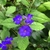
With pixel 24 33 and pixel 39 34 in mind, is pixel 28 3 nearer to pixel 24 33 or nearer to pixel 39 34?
pixel 39 34

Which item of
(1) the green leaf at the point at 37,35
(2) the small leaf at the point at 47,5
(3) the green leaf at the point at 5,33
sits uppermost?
(2) the small leaf at the point at 47,5

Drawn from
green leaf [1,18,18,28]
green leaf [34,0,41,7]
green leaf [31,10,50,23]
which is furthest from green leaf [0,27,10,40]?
green leaf [34,0,41,7]

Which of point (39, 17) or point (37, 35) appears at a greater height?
point (39, 17)

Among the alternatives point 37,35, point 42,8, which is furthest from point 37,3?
point 37,35

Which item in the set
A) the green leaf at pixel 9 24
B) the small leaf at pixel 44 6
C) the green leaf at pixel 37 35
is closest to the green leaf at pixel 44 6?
the small leaf at pixel 44 6

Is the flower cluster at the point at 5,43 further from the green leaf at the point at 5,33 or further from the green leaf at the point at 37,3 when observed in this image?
the green leaf at the point at 37,3

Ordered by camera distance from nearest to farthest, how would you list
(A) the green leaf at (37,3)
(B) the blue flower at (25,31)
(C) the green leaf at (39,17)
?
(B) the blue flower at (25,31)
(C) the green leaf at (39,17)
(A) the green leaf at (37,3)

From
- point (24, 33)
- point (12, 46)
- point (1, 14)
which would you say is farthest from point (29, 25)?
point (1, 14)

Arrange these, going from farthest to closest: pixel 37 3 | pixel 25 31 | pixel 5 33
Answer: pixel 37 3, pixel 5 33, pixel 25 31

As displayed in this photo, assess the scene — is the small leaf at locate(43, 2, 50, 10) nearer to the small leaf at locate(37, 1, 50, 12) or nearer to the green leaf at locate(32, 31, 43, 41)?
the small leaf at locate(37, 1, 50, 12)

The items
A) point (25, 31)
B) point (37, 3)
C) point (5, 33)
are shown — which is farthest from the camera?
point (37, 3)

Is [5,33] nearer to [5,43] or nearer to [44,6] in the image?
[5,43]

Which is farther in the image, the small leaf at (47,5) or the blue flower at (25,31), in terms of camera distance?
the small leaf at (47,5)
